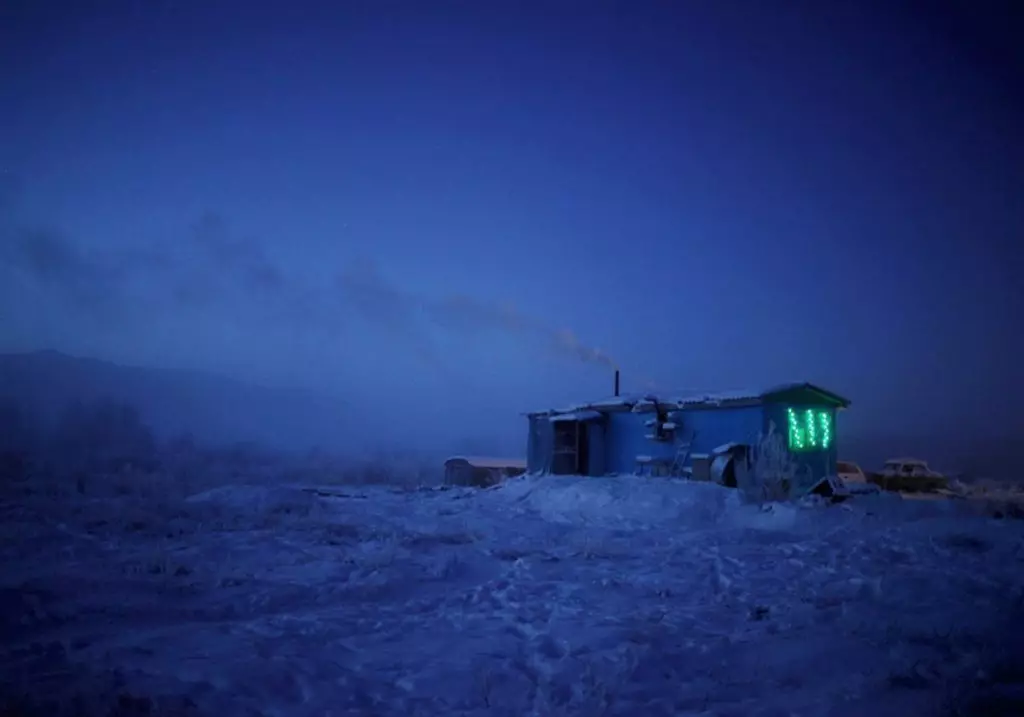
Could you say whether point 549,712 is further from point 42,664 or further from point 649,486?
point 649,486

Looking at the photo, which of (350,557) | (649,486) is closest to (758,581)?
(350,557)

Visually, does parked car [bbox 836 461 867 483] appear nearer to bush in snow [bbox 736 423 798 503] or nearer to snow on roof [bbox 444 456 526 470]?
bush in snow [bbox 736 423 798 503]

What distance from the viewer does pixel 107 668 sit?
14.4ft

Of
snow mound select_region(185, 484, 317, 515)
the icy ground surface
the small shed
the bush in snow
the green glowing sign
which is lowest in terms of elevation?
the small shed

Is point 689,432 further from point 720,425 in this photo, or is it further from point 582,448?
point 582,448

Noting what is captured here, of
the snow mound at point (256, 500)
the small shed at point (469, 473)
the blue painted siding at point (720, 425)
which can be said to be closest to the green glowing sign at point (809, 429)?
the blue painted siding at point (720, 425)

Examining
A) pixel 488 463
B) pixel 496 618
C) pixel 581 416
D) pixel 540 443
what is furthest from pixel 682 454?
pixel 488 463

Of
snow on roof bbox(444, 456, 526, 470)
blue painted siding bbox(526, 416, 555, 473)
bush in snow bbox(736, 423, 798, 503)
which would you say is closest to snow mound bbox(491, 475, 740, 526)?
bush in snow bbox(736, 423, 798, 503)

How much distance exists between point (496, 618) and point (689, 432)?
605 inches

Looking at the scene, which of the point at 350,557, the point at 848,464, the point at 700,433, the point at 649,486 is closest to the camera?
the point at 350,557

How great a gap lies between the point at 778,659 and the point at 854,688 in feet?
2.29

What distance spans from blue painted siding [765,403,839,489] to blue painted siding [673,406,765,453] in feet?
1.41

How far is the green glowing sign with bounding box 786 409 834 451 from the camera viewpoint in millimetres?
18578

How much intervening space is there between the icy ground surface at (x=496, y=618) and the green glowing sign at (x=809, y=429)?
682 cm
